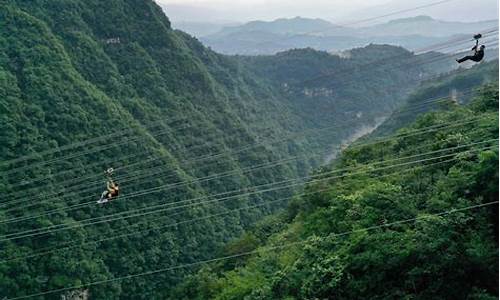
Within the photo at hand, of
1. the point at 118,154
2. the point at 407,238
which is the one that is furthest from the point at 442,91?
the point at 407,238

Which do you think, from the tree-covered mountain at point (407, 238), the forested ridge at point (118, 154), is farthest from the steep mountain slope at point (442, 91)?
the tree-covered mountain at point (407, 238)

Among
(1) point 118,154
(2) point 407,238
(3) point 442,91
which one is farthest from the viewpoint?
(3) point 442,91

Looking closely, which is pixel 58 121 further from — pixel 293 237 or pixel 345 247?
pixel 345 247

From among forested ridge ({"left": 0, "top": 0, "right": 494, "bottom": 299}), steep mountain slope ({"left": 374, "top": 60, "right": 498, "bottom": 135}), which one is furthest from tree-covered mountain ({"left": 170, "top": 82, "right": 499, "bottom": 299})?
steep mountain slope ({"left": 374, "top": 60, "right": 498, "bottom": 135})

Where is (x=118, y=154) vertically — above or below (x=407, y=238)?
above

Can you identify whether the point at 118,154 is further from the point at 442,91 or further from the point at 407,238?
the point at 442,91

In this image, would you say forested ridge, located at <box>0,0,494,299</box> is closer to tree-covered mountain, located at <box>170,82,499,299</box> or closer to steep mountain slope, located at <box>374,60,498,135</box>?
tree-covered mountain, located at <box>170,82,499,299</box>
